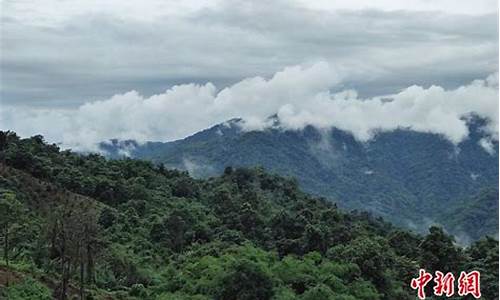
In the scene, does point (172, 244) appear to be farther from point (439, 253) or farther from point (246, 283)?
point (439, 253)

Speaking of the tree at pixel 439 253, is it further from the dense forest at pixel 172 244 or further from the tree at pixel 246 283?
the tree at pixel 246 283

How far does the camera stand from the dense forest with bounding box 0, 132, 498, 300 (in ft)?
87.0

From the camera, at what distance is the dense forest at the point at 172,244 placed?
26.5m

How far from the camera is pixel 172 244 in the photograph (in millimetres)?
41500

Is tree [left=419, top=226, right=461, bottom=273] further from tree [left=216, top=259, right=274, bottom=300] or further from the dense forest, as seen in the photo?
tree [left=216, top=259, right=274, bottom=300]

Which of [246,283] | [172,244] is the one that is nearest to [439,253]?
Result: [246,283]

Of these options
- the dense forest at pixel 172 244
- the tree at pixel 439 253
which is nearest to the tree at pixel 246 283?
the dense forest at pixel 172 244

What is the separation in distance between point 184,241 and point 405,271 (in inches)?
597

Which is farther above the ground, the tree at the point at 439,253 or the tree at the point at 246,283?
the tree at the point at 246,283

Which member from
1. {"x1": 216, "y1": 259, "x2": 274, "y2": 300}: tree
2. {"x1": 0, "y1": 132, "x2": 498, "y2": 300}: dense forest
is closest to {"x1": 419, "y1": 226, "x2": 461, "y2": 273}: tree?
{"x1": 0, "y1": 132, "x2": 498, "y2": 300}: dense forest

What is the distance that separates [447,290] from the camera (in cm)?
1242

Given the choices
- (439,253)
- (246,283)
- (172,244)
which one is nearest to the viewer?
(246,283)

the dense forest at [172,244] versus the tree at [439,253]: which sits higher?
the dense forest at [172,244]

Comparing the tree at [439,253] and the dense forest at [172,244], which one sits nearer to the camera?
the dense forest at [172,244]
